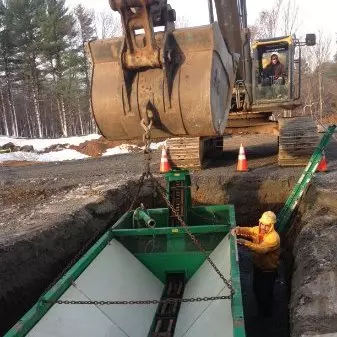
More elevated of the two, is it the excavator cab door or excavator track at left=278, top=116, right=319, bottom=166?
the excavator cab door

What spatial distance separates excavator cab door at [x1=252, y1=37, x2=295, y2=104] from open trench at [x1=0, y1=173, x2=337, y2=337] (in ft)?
7.77

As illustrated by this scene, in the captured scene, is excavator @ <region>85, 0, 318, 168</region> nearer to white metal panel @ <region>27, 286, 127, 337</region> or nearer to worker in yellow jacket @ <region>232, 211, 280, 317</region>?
white metal panel @ <region>27, 286, 127, 337</region>

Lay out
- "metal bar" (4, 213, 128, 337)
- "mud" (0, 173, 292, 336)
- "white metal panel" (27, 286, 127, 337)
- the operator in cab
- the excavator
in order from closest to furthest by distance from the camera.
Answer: "metal bar" (4, 213, 128, 337) < "white metal panel" (27, 286, 127, 337) < the excavator < "mud" (0, 173, 292, 336) < the operator in cab

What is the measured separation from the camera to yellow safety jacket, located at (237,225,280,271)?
232 inches

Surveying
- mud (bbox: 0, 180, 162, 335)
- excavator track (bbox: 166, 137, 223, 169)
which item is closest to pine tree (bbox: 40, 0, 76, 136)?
excavator track (bbox: 166, 137, 223, 169)

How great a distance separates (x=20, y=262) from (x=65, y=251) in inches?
36.9

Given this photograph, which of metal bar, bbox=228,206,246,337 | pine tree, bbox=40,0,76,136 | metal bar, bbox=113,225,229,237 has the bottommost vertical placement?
metal bar, bbox=113,225,229,237

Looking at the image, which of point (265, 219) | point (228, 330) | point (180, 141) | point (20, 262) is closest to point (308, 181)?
point (265, 219)

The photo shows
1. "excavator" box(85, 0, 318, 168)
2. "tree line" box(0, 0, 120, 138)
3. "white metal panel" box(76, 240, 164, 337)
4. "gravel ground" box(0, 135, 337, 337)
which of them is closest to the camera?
"excavator" box(85, 0, 318, 168)

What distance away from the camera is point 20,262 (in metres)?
5.41

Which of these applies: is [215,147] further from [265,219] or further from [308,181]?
[265,219]

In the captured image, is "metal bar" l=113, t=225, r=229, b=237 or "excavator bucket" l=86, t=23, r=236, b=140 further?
"metal bar" l=113, t=225, r=229, b=237

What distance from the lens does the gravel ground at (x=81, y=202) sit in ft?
18.0

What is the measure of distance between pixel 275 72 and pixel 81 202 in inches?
233
